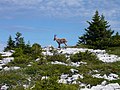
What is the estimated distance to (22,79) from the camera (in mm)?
21078

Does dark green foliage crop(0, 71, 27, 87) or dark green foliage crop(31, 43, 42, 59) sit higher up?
dark green foliage crop(31, 43, 42, 59)

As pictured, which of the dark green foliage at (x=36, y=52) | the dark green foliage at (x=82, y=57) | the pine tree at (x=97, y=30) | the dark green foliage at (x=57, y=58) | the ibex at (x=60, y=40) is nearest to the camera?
the dark green foliage at (x=57, y=58)

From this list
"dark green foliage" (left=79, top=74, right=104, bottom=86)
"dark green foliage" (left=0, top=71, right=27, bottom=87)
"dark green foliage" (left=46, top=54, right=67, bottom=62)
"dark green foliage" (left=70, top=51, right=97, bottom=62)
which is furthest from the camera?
"dark green foliage" (left=70, top=51, right=97, bottom=62)

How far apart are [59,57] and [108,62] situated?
12.2ft

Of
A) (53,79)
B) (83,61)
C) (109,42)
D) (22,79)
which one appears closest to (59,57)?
(83,61)

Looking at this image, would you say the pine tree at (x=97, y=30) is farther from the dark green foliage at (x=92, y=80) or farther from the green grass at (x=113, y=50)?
the dark green foliage at (x=92, y=80)

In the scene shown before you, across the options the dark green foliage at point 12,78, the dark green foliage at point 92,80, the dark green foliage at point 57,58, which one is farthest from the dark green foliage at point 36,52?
the dark green foliage at point 92,80

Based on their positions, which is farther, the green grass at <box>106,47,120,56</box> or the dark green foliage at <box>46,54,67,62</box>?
the green grass at <box>106,47,120,56</box>

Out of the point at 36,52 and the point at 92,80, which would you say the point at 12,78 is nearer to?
the point at 92,80

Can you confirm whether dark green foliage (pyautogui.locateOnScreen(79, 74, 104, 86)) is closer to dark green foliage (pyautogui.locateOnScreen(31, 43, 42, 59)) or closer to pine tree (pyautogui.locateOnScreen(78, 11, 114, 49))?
dark green foliage (pyautogui.locateOnScreen(31, 43, 42, 59))

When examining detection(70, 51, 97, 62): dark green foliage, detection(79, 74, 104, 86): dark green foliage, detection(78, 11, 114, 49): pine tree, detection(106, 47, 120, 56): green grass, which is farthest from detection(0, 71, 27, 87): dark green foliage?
detection(78, 11, 114, 49): pine tree

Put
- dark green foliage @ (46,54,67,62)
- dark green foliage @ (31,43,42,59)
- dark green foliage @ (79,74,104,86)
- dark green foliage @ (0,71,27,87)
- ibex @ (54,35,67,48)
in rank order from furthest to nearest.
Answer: ibex @ (54,35,67,48)
dark green foliage @ (31,43,42,59)
dark green foliage @ (46,54,67,62)
dark green foliage @ (0,71,27,87)
dark green foliage @ (79,74,104,86)

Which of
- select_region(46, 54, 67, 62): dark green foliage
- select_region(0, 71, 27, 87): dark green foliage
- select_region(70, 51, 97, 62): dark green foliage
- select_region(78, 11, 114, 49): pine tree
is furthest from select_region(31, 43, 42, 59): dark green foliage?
select_region(78, 11, 114, 49): pine tree

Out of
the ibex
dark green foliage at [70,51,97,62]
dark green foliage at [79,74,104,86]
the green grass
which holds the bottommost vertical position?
dark green foliage at [79,74,104,86]
